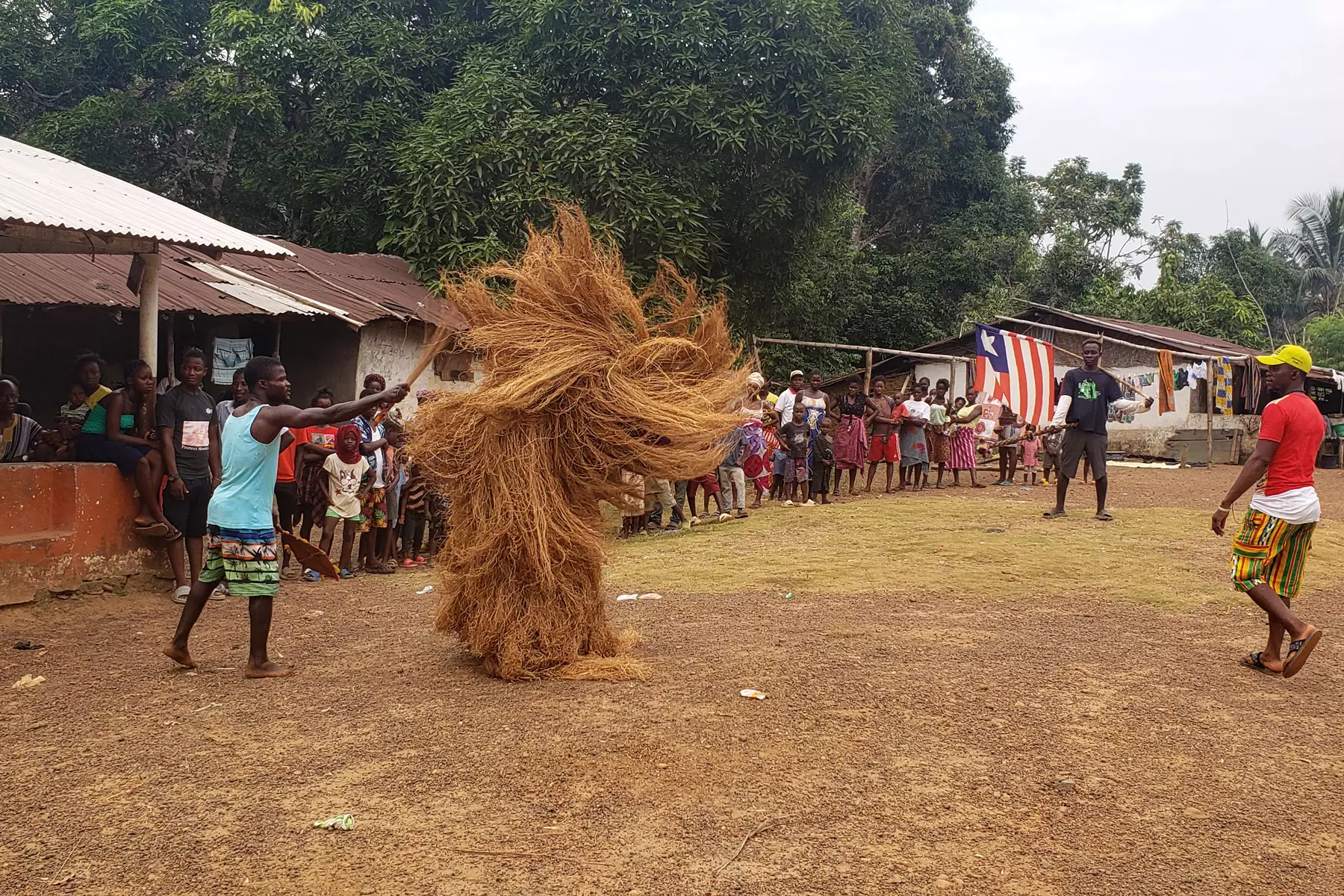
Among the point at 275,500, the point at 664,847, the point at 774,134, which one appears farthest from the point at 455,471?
the point at 774,134

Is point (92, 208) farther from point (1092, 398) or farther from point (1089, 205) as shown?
point (1089, 205)

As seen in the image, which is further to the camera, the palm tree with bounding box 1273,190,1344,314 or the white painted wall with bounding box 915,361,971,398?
the palm tree with bounding box 1273,190,1344,314

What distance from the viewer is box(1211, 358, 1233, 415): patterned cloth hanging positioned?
2066 centimetres

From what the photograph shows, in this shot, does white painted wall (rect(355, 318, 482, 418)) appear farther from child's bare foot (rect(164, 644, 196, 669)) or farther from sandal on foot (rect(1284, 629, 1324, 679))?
sandal on foot (rect(1284, 629, 1324, 679))

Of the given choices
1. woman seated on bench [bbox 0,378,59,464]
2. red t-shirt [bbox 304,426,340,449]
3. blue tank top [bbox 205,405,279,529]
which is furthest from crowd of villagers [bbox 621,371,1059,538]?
blue tank top [bbox 205,405,279,529]

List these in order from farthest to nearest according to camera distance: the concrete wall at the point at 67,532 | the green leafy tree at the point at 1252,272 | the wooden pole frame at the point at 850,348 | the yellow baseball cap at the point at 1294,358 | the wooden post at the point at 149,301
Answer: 1. the green leafy tree at the point at 1252,272
2. the wooden pole frame at the point at 850,348
3. the wooden post at the point at 149,301
4. the concrete wall at the point at 67,532
5. the yellow baseball cap at the point at 1294,358

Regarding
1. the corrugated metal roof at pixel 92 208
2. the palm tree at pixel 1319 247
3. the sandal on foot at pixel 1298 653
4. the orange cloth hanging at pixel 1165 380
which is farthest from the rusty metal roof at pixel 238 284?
the palm tree at pixel 1319 247

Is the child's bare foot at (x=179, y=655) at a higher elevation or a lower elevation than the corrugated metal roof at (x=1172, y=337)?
lower

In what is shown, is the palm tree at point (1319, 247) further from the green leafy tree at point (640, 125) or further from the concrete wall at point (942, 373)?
the green leafy tree at point (640, 125)

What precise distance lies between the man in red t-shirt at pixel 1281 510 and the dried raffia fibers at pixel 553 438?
2.84 metres

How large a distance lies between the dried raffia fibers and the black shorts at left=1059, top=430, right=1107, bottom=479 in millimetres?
6473

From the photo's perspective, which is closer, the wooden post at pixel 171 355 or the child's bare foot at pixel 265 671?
the child's bare foot at pixel 265 671

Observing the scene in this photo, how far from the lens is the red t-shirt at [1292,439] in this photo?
554cm

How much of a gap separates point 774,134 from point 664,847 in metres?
13.8
